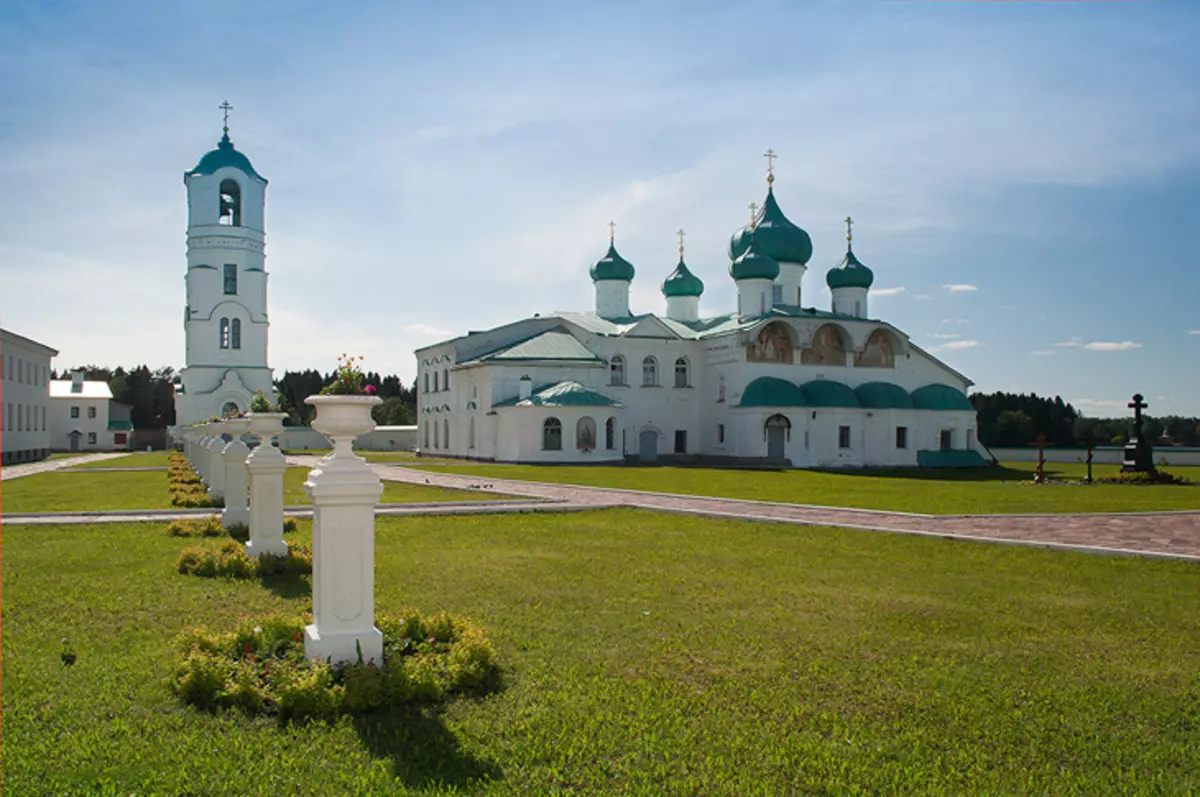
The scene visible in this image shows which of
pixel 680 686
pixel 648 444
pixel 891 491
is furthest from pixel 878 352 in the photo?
pixel 680 686

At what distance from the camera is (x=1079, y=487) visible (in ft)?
91.1

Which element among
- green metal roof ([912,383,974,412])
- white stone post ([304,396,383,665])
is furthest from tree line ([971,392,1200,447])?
white stone post ([304,396,383,665])

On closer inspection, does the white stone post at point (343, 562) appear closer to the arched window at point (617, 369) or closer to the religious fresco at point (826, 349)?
the arched window at point (617, 369)

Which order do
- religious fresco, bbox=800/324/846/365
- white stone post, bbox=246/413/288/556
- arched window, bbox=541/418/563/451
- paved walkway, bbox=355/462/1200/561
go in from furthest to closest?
religious fresco, bbox=800/324/846/365 → arched window, bbox=541/418/563/451 → paved walkway, bbox=355/462/1200/561 → white stone post, bbox=246/413/288/556

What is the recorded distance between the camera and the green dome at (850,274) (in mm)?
48250

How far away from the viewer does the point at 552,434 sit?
40.8 meters

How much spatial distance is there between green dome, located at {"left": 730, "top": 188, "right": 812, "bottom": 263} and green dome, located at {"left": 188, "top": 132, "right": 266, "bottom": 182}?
28.8 metres

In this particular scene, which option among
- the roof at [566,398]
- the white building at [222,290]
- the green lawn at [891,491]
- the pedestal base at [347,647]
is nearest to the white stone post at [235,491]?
the pedestal base at [347,647]

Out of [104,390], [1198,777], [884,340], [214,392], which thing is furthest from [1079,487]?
[104,390]

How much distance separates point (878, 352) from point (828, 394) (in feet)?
17.5

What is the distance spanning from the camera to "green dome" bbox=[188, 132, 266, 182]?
5362cm

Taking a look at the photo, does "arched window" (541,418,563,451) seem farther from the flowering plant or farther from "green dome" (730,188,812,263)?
the flowering plant

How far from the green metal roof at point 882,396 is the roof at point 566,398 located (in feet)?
38.7

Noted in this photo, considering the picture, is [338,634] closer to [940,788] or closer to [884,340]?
[940,788]
